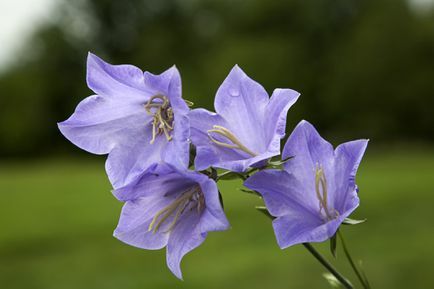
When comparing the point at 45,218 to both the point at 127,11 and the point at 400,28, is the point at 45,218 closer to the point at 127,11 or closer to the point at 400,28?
the point at 400,28

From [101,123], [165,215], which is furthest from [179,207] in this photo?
[101,123]

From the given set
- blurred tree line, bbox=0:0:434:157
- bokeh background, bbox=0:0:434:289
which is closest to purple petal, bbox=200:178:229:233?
bokeh background, bbox=0:0:434:289

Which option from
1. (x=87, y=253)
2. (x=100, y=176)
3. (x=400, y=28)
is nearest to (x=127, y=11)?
(x=400, y=28)

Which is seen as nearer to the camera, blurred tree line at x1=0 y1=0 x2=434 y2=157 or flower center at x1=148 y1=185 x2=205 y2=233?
flower center at x1=148 y1=185 x2=205 y2=233

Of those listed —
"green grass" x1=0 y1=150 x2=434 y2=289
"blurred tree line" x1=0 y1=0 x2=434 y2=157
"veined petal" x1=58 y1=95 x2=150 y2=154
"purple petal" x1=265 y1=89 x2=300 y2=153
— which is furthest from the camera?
"blurred tree line" x1=0 y1=0 x2=434 y2=157

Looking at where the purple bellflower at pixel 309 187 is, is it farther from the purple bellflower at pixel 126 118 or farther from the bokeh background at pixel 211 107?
the bokeh background at pixel 211 107

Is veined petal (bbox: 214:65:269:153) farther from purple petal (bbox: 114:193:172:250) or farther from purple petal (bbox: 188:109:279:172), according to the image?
purple petal (bbox: 114:193:172:250)
